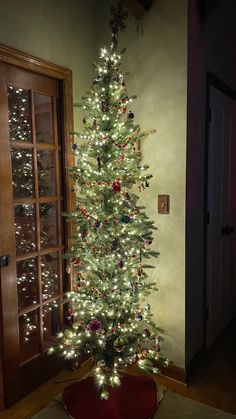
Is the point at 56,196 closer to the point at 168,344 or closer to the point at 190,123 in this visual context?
the point at 190,123

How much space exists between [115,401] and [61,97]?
2057mm

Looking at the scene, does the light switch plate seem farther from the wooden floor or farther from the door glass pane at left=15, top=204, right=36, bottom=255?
the wooden floor

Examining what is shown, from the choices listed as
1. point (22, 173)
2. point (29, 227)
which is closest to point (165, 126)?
point (22, 173)

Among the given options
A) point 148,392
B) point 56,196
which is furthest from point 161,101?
point 148,392

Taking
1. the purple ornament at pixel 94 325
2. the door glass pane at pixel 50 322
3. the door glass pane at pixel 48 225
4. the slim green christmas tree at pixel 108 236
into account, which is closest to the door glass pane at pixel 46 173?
the door glass pane at pixel 48 225

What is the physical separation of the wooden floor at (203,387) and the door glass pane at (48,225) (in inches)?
39.2

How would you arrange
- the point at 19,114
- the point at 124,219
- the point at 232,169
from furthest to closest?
the point at 232,169
the point at 19,114
the point at 124,219

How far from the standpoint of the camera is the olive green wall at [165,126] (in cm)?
222

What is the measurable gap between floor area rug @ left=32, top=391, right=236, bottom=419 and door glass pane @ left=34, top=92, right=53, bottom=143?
1.75 meters

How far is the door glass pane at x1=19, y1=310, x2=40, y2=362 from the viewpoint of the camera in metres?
2.29

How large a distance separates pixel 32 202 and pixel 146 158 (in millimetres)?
870

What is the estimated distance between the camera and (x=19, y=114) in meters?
2.15

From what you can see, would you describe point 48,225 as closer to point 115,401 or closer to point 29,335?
point 29,335

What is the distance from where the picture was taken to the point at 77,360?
2.54 metres
